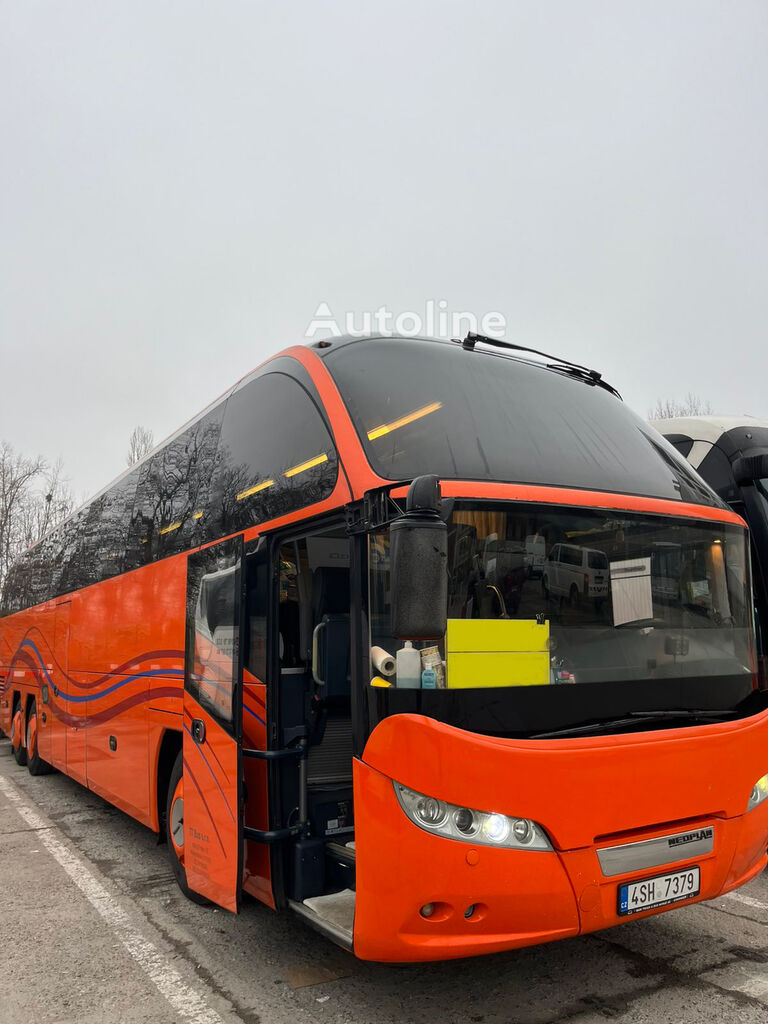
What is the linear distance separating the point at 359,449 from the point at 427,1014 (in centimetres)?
270

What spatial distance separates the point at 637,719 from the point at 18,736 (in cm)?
1177

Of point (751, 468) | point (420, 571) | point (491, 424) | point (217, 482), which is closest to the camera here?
point (420, 571)

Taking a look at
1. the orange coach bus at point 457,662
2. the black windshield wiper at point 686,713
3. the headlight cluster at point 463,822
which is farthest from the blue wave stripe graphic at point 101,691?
the black windshield wiper at point 686,713

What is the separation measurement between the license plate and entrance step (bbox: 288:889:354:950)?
120 cm

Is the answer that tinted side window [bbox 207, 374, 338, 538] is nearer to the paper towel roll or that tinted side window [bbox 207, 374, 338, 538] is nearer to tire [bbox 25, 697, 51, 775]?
the paper towel roll

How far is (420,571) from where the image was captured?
10.8 feet

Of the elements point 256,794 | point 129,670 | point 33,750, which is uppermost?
point 129,670

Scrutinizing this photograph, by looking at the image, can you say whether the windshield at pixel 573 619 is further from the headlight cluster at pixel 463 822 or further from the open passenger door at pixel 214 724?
the open passenger door at pixel 214 724

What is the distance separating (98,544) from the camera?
870 cm

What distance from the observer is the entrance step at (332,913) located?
3676mm

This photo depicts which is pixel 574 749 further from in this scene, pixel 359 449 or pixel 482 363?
pixel 482 363

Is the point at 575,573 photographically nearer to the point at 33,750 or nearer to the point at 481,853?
the point at 481,853

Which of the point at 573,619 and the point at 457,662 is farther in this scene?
the point at 573,619

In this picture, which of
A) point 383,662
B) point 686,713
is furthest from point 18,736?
point 686,713
